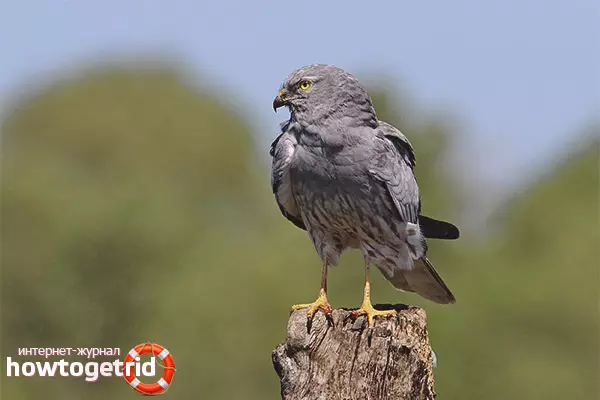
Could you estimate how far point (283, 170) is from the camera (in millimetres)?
8664

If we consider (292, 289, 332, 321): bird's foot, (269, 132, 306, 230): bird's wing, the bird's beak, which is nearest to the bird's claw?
(292, 289, 332, 321): bird's foot

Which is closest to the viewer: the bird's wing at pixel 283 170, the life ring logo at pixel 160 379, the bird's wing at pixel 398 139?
the bird's wing at pixel 283 170

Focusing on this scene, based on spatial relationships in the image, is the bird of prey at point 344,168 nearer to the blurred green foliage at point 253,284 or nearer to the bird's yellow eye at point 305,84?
the bird's yellow eye at point 305,84

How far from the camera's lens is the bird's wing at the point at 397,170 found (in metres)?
8.57

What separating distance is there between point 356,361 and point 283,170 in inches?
75.3

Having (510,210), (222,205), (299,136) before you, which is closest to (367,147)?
(299,136)

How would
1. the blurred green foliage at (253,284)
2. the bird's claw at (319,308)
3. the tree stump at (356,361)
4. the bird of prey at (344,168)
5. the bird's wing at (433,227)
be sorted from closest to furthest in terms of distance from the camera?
the tree stump at (356,361) → the bird's claw at (319,308) → the bird of prey at (344,168) → the bird's wing at (433,227) → the blurred green foliage at (253,284)

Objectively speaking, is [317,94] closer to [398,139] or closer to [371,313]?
[398,139]

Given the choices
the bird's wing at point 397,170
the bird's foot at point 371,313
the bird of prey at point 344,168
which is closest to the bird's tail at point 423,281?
the bird of prey at point 344,168

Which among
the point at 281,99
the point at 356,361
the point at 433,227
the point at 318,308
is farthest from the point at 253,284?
the point at 356,361

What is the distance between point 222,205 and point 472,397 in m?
25.4

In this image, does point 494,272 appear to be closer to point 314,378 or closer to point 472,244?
point 472,244

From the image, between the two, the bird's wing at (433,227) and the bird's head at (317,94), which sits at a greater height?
the bird's head at (317,94)

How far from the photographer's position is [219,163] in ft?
168
